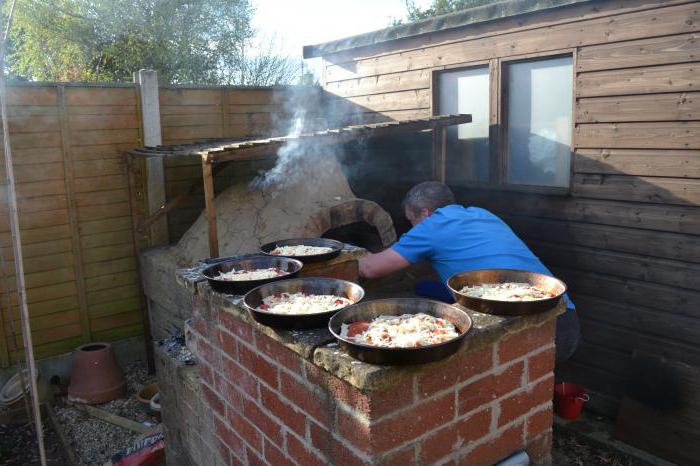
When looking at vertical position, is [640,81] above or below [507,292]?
above

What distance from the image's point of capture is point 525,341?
6.21 ft

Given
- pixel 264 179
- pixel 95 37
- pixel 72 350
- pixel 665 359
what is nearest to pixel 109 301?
pixel 72 350

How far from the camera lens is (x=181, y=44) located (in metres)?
17.8

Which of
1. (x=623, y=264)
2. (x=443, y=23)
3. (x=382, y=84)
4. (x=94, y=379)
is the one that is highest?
(x=443, y=23)

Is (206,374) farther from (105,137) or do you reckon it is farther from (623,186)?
(105,137)

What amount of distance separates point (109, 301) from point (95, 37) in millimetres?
14381

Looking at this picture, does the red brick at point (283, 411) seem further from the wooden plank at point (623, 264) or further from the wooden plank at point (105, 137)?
the wooden plank at point (105, 137)

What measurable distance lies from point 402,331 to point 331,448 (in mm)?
417

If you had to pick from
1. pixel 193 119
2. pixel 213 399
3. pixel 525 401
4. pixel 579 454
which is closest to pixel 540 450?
pixel 525 401

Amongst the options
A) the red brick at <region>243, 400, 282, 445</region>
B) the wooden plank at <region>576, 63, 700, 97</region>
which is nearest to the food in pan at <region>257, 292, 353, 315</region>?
the red brick at <region>243, 400, 282, 445</region>

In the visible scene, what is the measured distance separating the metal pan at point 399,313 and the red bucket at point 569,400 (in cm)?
377

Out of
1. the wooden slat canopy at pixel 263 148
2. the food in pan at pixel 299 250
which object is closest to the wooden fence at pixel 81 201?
the wooden slat canopy at pixel 263 148

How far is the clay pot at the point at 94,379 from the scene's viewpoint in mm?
6133

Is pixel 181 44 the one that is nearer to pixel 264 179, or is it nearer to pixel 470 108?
pixel 264 179
